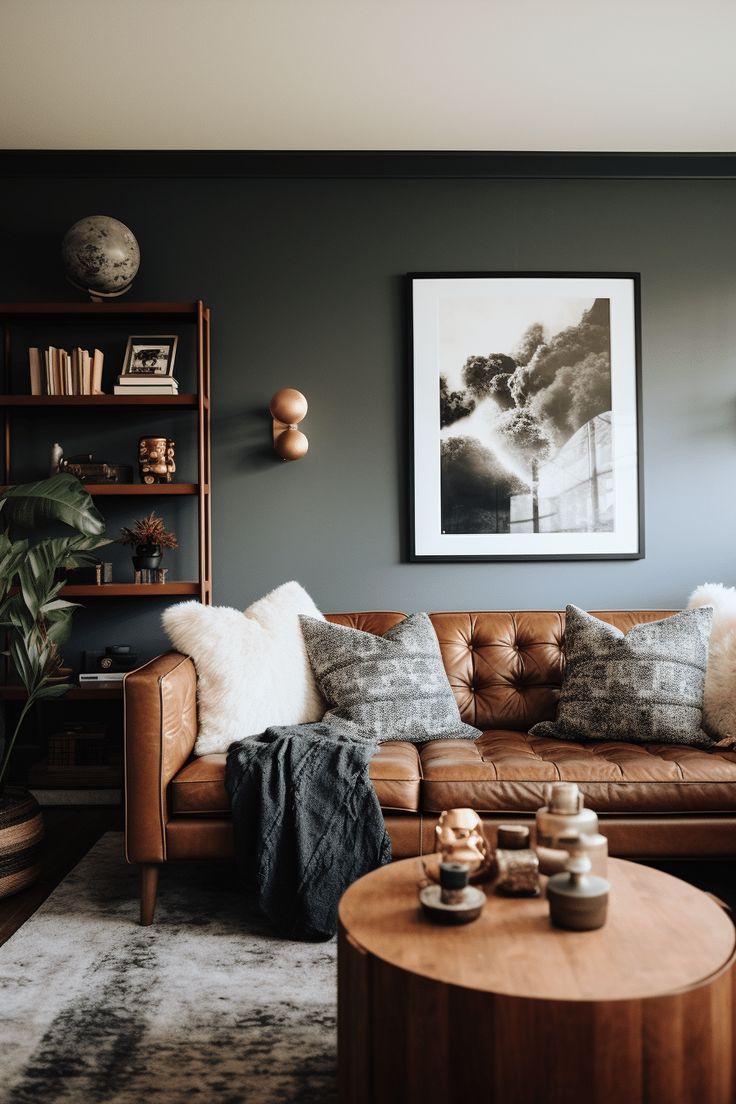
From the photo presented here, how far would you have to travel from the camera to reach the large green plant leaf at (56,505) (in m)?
2.86

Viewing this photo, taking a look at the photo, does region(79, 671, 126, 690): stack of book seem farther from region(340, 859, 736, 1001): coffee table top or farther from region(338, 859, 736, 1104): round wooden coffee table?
region(338, 859, 736, 1104): round wooden coffee table

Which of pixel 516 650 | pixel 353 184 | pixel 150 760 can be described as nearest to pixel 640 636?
pixel 516 650

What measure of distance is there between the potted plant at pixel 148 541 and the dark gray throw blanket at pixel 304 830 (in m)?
1.22

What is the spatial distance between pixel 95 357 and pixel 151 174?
2.92 ft

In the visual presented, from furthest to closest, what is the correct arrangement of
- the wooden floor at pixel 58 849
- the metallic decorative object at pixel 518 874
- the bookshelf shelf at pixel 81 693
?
the bookshelf shelf at pixel 81 693 < the wooden floor at pixel 58 849 < the metallic decorative object at pixel 518 874

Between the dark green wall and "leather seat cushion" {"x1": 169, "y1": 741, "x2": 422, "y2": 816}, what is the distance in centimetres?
125

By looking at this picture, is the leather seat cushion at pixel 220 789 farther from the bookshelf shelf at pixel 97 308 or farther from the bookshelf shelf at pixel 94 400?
the bookshelf shelf at pixel 97 308

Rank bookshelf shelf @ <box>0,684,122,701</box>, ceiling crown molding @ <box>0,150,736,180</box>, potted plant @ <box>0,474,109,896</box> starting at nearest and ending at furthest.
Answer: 1. potted plant @ <box>0,474,109,896</box>
2. bookshelf shelf @ <box>0,684,122,701</box>
3. ceiling crown molding @ <box>0,150,736,180</box>

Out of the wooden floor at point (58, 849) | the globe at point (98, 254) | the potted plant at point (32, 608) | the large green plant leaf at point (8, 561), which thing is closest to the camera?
the wooden floor at point (58, 849)

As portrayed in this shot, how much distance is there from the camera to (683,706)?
2611mm

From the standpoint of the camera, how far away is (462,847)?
1552 mm

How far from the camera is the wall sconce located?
11.0 feet

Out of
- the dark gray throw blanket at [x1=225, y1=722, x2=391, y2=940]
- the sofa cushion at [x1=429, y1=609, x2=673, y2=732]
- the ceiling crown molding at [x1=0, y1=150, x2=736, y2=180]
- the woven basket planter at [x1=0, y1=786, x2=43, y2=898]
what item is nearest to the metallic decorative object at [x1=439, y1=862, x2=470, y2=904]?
the dark gray throw blanket at [x1=225, y1=722, x2=391, y2=940]

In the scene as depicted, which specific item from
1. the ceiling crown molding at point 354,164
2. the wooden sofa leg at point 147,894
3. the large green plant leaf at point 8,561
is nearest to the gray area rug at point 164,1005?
the wooden sofa leg at point 147,894
